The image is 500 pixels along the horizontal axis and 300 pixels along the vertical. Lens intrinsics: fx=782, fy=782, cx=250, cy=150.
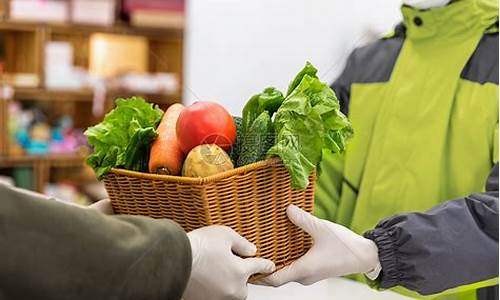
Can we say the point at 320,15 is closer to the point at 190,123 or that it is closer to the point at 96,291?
the point at 190,123

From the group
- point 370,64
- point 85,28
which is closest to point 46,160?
point 85,28

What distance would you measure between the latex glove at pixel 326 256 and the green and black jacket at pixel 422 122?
0.27 meters

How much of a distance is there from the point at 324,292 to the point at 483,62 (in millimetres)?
518

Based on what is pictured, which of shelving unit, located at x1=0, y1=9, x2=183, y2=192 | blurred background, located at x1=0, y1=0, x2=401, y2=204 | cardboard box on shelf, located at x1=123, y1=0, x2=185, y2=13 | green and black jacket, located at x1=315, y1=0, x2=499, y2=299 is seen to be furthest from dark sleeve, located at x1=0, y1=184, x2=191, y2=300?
cardboard box on shelf, located at x1=123, y1=0, x2=185, y2=13

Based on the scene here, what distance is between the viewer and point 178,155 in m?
1.06

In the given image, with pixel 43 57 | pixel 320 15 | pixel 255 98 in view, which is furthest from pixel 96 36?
pixel 255 98

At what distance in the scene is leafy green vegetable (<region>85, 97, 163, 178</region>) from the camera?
1.10 meters

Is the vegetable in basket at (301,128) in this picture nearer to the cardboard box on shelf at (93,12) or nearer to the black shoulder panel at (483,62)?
the black shoulder panel at (483,62)

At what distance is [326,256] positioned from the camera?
1.13 meters

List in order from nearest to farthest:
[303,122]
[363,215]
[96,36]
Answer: [303,122]
[363,215]
[96,36]

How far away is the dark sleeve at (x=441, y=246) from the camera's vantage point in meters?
1.14

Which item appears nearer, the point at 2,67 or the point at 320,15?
the point at 320,15

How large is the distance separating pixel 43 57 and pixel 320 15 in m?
2.43

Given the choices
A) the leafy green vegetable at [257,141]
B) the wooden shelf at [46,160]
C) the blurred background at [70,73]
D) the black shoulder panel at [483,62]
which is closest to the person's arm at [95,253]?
the leafy green vegetable at [257,141]
